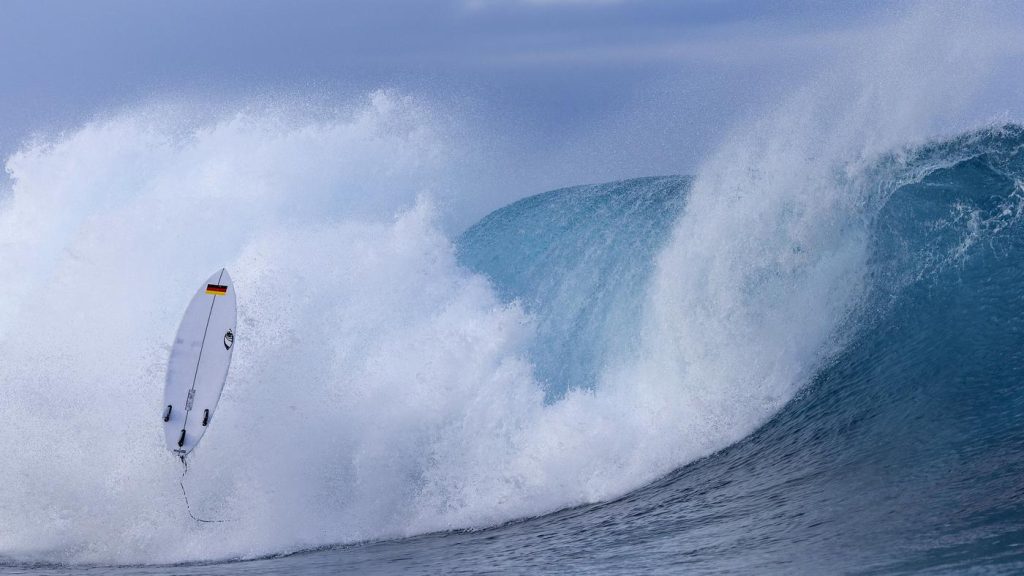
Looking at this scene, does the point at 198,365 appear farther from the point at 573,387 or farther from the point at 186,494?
the point at 573,387

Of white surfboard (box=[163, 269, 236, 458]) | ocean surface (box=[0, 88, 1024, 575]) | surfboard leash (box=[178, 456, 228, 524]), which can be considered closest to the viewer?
ocean surface (box=[0, 88, 1024, 575])

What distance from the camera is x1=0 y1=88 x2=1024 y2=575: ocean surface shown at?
6691mm

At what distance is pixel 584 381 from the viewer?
987cm

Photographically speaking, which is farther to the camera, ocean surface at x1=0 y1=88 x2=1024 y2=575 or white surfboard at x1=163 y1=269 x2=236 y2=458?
white surfboard at x1=163 y1=269 x2=236 y2=458

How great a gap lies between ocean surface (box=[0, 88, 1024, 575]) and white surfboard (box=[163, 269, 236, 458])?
0.14m

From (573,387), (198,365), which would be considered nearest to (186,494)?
(198,365)

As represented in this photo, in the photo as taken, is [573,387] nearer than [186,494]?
No

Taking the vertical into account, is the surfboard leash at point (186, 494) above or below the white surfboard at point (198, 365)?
below

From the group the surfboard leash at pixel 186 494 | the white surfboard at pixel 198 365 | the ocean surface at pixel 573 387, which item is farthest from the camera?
the white surfboard at pixel 198 365

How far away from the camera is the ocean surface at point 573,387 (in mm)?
6691

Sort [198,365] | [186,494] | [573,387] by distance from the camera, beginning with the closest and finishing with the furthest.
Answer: [186,494], [198,365], [573,387]

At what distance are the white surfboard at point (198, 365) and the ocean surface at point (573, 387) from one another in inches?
5.5

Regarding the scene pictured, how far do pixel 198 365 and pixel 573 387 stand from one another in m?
3.78

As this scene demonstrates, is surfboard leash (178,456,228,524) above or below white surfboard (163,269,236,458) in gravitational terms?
below
